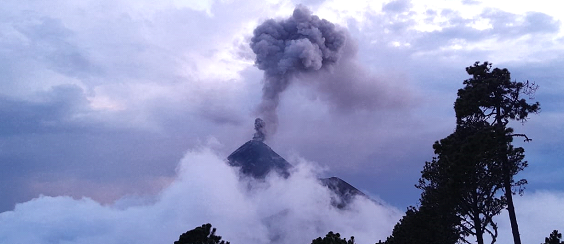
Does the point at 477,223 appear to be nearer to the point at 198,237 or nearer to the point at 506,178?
the point at 506,178

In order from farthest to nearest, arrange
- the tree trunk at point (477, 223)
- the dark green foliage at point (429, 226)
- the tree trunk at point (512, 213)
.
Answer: the dark green foliage at point (429, 226) < the tree trunk at point (477, 223) < the tree trunk at point (512, 213)

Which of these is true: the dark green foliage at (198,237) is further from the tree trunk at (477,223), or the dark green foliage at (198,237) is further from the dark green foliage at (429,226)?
the tree trunk at (477,223)

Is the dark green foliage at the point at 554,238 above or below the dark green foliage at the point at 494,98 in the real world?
below

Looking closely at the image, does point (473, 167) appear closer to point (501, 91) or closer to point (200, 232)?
point (501, 91)

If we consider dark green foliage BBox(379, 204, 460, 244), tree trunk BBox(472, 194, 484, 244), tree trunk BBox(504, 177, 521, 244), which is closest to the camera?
tree trunk BBox(504, 177, 521, 244)

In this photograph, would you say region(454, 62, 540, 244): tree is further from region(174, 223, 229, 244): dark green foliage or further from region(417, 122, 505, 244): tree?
region(174, 223, 229, 244): dark green foliage

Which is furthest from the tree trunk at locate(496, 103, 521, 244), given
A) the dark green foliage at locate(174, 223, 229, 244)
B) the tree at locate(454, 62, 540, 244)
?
the dark green foliage at locate(174, 223, 229, 244)

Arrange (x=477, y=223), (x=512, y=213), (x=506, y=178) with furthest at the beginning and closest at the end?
(x=477, y=223)
(x=506, y=178)
(x=512, y=213)

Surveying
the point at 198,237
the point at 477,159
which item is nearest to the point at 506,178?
the point at 477,159

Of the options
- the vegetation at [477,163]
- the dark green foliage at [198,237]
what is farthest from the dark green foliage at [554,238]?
the dark green foliage at [198,237]

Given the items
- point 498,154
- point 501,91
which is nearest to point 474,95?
point 501,91

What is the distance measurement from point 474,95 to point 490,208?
21.3 feet

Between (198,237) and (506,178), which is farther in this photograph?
(198,237)

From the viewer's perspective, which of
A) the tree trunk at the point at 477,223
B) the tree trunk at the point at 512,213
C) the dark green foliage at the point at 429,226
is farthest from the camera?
the dark green foliage at the point at 429,226
